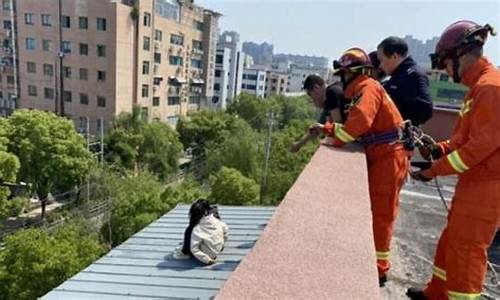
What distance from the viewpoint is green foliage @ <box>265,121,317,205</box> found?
19547 mm

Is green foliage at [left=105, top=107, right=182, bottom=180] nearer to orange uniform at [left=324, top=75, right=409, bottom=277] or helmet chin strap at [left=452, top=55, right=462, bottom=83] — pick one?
orange uniform at [left=324, top=75, right=409, bottom=277]

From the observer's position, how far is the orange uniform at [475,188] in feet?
7.87

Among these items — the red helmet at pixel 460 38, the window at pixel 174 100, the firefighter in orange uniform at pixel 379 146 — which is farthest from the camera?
the window at pixel 174 100

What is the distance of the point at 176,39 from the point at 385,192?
38.1 m

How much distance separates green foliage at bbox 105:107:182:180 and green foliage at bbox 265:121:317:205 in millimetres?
7490

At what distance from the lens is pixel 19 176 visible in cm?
2108

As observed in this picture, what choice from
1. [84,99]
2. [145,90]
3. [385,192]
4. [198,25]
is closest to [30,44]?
[84,99]

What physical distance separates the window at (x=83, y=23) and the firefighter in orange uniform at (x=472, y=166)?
104 ft

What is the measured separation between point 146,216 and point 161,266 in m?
11.0

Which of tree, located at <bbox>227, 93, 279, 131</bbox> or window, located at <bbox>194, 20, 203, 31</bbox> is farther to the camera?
window, located at <bbox>194, 20, 203, 31</bbox>

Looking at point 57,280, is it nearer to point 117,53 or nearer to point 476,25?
point 476,25

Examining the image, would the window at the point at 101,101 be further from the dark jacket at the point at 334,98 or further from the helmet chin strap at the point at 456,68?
the helmet chin strap at the point at 456,68

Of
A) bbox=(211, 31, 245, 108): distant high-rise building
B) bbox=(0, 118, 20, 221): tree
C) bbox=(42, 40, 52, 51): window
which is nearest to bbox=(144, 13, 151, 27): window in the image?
bbox=(42, 40, 52, 51): window

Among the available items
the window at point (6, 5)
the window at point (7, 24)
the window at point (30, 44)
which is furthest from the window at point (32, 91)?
the window at point (6, 5)
